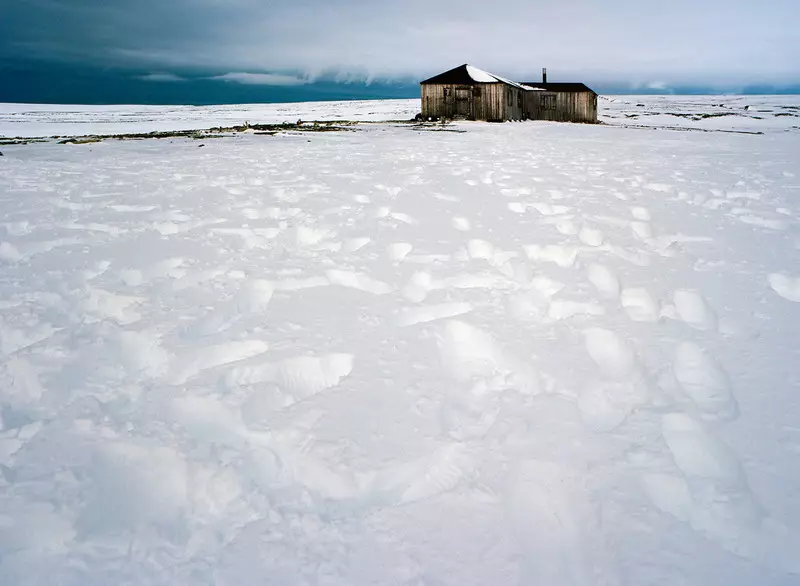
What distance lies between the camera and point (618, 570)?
4.64 ft

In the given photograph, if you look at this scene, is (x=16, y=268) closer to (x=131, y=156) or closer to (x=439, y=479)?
(x=439, y=479)

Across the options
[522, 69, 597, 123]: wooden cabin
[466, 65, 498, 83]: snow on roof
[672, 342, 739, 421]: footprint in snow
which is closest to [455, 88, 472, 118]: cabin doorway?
[466, 65, 498, 83]: snow on roof

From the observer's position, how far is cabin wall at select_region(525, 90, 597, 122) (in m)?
34.0

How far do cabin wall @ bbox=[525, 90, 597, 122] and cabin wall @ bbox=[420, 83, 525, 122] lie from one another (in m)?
4.16

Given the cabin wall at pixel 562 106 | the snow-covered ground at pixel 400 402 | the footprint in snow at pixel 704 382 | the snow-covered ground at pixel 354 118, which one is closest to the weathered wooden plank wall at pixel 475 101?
the cabin wall at pixel 562 106

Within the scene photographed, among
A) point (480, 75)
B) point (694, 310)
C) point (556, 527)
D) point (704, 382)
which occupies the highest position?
point (480, 75)

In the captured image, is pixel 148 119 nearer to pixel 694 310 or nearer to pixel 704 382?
pixel 694 310

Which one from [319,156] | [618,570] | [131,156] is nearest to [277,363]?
[618,570]

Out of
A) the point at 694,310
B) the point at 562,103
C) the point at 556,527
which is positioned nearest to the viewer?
the point at 556,527

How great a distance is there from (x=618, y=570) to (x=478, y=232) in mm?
2935

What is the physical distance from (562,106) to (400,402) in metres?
36.7

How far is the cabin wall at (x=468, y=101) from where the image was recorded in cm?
2945

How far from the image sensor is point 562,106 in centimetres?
3459

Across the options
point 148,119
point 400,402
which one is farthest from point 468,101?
point 148,119
